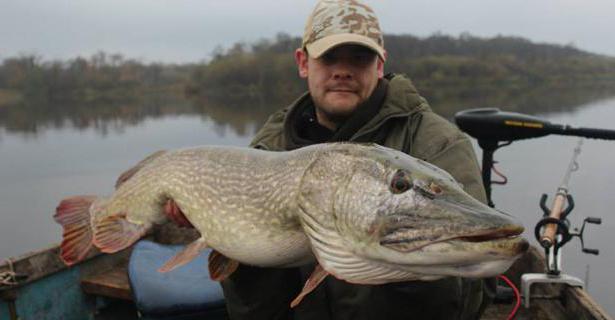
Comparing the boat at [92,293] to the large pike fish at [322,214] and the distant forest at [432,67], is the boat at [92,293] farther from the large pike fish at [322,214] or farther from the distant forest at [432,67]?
the distant forest at [432,67]

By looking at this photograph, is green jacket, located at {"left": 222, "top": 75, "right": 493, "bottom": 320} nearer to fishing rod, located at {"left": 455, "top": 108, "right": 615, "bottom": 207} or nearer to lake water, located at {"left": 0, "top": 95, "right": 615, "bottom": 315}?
fishing rod, located at {"left": 455, "top": 108, "right": 615, "bottom": 207}

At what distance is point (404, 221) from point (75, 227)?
5.56 ft

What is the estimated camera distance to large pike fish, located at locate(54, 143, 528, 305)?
4.52 ft

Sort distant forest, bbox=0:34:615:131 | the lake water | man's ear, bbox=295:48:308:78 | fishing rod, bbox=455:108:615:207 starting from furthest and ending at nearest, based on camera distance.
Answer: distant forest, bbox=0:34:615:131 < the lake water < fishing rod, bbox=455:108:615:207 < man's ear, bbox=295:48:308:78

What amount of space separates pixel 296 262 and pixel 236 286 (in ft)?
1.66

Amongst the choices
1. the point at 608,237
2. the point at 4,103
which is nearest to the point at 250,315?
the point at 608,237

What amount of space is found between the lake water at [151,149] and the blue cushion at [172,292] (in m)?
5.56

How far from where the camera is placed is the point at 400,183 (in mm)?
1518

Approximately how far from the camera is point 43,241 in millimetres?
10141

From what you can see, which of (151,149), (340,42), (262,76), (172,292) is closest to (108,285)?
(172,292)

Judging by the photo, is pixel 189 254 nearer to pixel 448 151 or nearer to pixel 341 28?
pixel 448 151

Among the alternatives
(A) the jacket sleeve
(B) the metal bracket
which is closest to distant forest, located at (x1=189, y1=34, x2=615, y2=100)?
(B) the metal bracket

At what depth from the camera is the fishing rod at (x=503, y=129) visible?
3604mm

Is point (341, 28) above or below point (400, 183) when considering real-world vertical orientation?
above
